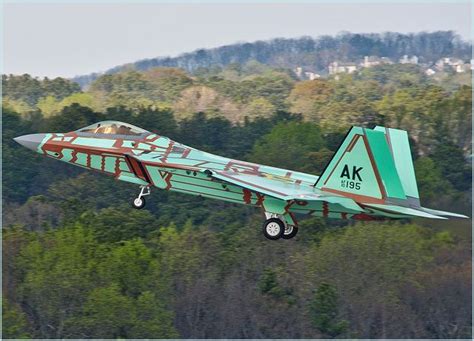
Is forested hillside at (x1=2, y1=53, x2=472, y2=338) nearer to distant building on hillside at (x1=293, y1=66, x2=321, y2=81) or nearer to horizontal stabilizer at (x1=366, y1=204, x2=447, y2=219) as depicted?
horizontal stabilizer at (x1=366, y1=204, x2=447, y2=219)

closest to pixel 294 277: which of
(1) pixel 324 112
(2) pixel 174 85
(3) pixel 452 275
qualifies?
(3) pixel 452 275

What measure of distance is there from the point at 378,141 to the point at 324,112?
6980 cm

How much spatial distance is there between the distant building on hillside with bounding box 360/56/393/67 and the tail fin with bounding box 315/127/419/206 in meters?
119

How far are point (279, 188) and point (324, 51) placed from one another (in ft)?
405

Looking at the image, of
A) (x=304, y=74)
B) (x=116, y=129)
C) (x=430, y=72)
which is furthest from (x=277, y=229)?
(x=304, y=74)

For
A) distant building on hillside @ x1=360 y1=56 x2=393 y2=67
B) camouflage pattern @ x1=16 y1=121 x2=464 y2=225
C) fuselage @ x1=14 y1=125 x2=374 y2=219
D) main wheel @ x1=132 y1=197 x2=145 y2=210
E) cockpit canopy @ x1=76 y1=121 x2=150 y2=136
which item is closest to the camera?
camouflage pattern @ x1=16 y1=121 x2=464 y2=225

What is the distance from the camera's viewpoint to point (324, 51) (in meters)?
152

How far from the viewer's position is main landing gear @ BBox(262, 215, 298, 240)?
3038 centimetres

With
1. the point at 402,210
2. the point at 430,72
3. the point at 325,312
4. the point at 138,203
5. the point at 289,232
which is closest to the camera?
the point at 402,210

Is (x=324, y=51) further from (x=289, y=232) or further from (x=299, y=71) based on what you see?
(x=289, y=232)

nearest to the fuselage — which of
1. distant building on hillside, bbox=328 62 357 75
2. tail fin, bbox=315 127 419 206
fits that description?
tail fin, bbox=315 127 419 206

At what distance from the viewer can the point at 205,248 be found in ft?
178

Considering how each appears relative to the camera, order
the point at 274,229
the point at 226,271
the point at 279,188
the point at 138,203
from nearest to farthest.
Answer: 1. the point at 279,188
2. the point at 274,229
3. the point at 138,203
4. the point at 226,271

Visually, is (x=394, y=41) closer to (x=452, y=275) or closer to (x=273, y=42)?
(x=273, y=42)
